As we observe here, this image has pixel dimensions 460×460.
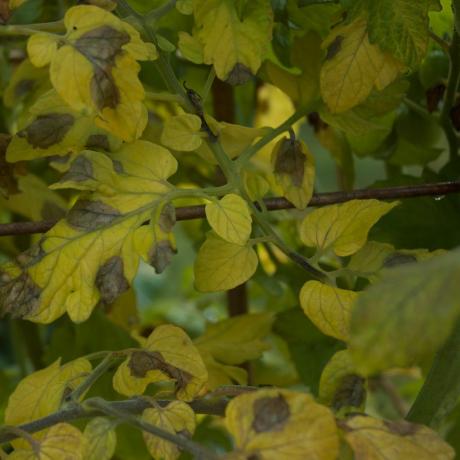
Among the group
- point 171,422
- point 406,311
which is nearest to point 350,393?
point 171,422

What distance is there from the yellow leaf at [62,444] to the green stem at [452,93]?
0.33 metres

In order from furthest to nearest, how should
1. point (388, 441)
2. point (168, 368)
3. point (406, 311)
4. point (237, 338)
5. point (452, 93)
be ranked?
point (237, 338)
point (452, 93)
point (168, 368)
point (388, 441)
point (406, 311)

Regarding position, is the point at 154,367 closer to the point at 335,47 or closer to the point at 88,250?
the point at 88,250

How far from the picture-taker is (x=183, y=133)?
0.58 m

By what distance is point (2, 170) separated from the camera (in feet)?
2.23

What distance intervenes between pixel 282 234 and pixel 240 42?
42 cm

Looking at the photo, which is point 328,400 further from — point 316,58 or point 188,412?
point 316,58

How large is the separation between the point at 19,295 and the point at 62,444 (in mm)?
101

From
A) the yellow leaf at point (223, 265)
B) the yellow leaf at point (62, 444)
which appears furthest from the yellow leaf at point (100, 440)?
the yellow leaf at point (223, 265)

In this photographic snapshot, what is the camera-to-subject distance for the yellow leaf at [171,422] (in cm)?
51

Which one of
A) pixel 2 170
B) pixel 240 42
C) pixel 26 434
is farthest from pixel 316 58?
pixel 26 434

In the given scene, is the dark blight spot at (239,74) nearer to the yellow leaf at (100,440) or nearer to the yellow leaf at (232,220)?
the yellow leaf at (232,220)

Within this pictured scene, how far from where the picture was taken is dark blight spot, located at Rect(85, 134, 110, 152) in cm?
60

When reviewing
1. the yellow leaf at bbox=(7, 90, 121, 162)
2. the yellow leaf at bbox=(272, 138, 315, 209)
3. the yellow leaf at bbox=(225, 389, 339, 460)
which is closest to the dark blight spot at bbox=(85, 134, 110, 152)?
the yellow leaf at bbox=(7, 90, 121, 162)
